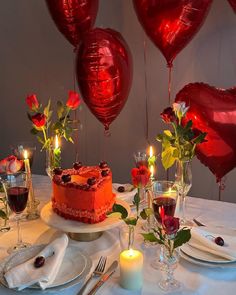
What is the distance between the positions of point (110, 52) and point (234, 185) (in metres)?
1.05

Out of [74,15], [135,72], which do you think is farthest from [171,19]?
[135,72]

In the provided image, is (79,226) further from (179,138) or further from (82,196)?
(179,138)

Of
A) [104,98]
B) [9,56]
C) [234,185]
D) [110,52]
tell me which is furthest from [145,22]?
[9,56]

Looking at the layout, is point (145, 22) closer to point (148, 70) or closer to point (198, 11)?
point (198, 11)

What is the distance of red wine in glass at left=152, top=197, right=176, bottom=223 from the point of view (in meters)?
1.13

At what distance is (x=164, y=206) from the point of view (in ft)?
3.71

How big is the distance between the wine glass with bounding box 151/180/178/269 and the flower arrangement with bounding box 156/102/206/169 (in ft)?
0.50

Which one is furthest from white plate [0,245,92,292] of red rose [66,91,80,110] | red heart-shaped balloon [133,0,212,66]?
red heart-shaped balloon [133,0,212,66]

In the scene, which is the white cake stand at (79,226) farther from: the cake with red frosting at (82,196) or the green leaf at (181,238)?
the green leaf at (181,238)

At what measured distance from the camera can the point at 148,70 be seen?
230 centimetres

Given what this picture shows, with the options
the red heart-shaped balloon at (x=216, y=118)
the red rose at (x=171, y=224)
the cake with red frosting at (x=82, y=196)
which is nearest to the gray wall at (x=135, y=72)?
the red heart-shaped balloon at (x=216, y=118)

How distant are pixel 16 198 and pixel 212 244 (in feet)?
2.08

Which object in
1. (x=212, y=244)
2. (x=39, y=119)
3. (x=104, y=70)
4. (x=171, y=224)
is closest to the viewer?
(x=171, y=224)

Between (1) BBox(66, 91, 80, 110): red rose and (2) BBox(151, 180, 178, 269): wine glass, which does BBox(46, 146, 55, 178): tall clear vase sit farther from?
(2) BBox(151, 180, 178, 269): wine glass
